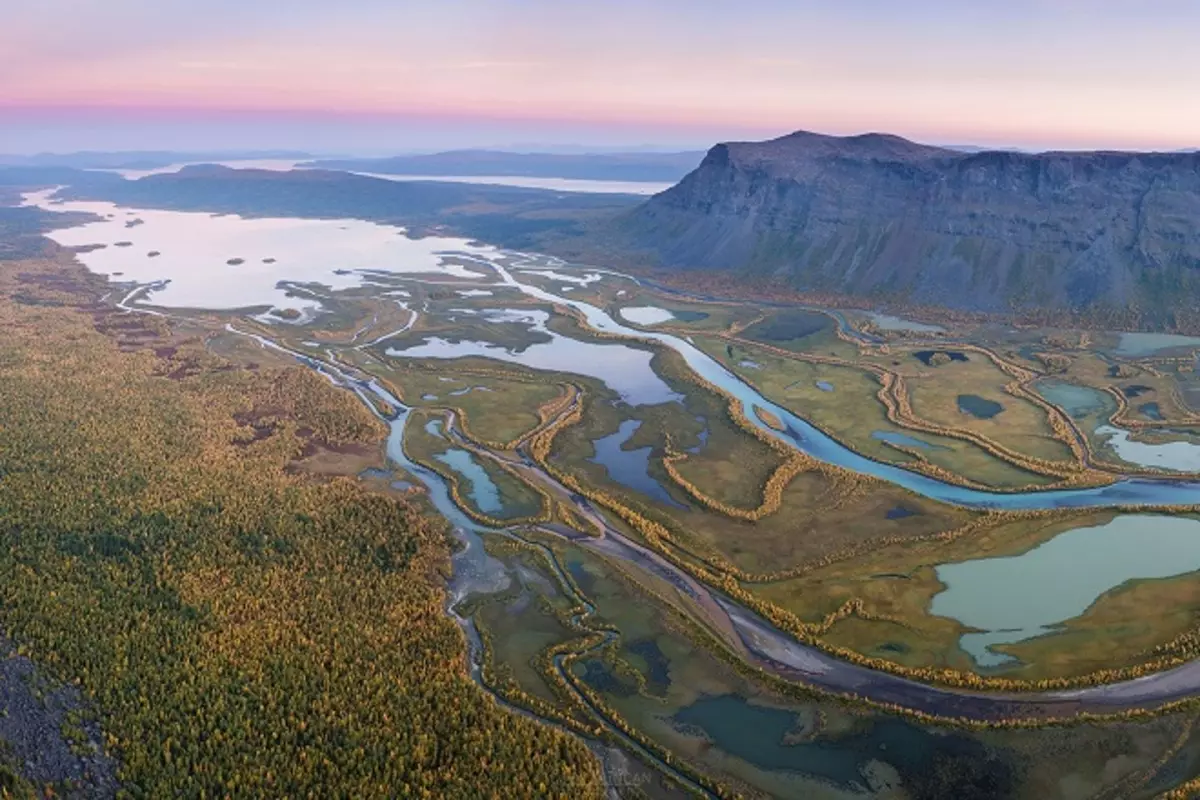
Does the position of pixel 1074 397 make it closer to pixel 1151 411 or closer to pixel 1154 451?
pixel 1151 411

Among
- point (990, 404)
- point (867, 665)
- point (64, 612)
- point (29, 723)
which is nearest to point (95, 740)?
point (29, 723)

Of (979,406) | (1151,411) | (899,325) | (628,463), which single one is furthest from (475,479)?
(899,325)

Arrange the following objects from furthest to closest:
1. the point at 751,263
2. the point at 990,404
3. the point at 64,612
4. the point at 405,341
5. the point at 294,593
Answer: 1. the point at 751,263
2. the point at 405,341
3. the point at 990,404
4. the point at 294,593
5. the point at 64,612

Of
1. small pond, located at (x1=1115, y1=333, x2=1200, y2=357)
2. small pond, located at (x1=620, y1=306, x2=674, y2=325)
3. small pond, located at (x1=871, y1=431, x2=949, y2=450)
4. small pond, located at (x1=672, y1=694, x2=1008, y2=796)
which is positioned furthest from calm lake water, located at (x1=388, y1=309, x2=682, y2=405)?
small pond, located at (x1=1115, y1=333, x2=1200, y2=357)

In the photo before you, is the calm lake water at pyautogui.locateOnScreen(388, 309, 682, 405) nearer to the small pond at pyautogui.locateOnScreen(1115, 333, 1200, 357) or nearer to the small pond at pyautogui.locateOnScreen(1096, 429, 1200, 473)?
the small pond at pyautogui.locateOnScreen(1096, 429, 1200, 473)

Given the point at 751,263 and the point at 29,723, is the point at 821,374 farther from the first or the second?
the point at 29,723

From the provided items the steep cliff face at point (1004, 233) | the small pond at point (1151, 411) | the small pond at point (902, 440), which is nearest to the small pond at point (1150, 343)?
the steep cliff face at point (1004, 233)
